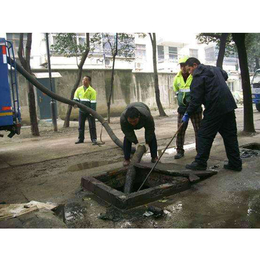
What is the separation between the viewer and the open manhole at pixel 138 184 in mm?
3028

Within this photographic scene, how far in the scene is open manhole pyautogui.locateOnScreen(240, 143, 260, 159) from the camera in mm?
4877

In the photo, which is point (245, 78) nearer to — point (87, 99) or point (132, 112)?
point (87, 99)

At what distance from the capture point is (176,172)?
Answer: 148 inches

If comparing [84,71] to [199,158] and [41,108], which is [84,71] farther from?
[199,158]

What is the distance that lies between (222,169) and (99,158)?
2410 millimetres

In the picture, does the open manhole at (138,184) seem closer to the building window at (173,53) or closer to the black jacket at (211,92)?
the black jacket at (211,92)

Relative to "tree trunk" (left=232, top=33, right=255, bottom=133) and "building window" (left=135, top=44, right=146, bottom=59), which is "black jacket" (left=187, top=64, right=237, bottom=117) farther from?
"building window" (left=135, top=44, right=146, bottom=59)

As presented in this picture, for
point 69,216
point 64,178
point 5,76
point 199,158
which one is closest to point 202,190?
point 199,158

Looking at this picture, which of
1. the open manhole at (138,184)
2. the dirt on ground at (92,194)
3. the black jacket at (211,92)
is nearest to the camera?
the dirt on ground at (92,194)

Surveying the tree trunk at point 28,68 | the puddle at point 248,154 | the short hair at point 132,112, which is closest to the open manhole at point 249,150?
the puddle at point 248,154

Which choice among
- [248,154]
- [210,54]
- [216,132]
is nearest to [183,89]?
[216,132]

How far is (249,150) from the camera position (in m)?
5.14

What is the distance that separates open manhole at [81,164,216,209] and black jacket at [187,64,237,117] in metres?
0.90

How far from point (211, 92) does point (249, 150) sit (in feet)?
6.47
